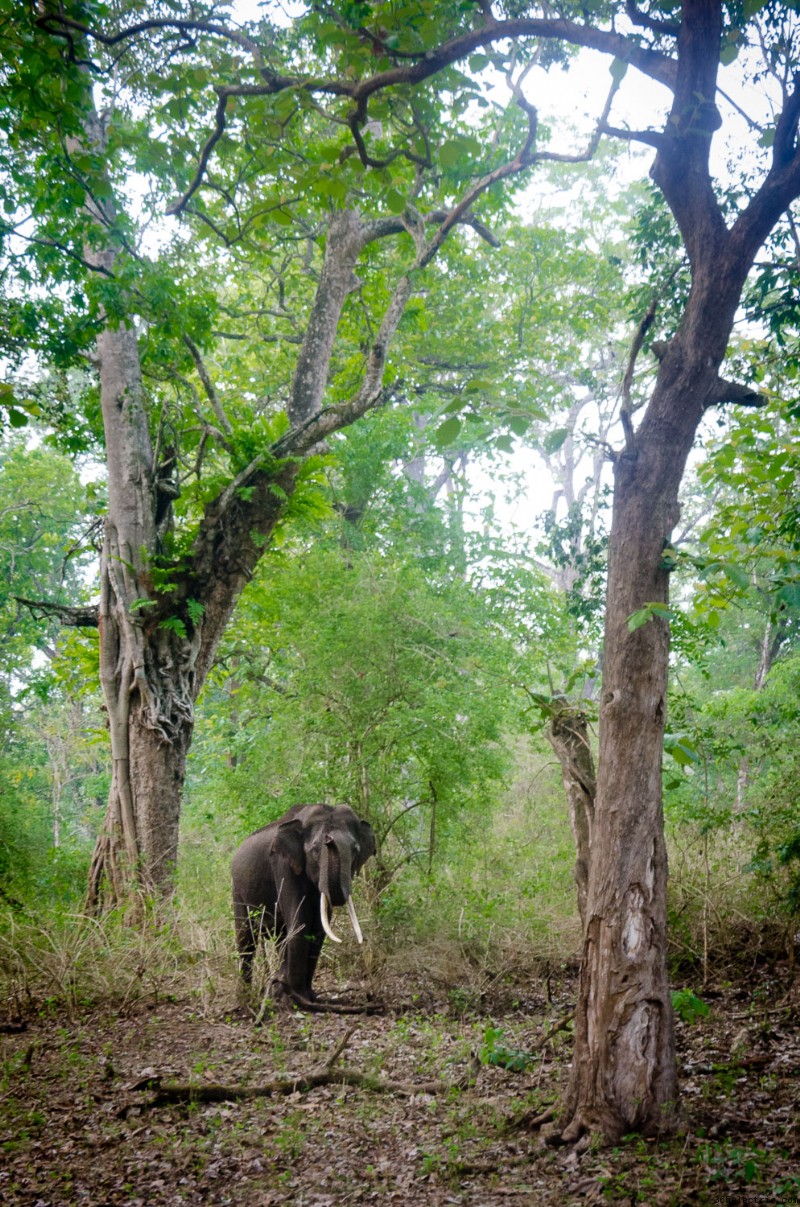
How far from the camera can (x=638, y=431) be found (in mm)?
4965

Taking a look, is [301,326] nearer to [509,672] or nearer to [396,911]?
[509,672]

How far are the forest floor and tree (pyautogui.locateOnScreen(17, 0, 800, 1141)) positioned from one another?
436 mm

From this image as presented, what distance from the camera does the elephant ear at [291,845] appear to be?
7430 mm

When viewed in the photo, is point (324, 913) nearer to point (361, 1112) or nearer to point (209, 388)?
point (361, 1112)

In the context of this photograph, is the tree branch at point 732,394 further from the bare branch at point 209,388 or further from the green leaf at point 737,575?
the bare branch at point 209,388

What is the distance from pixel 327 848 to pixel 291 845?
0.40 m

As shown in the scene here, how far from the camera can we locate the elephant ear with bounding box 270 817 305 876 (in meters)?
7.43

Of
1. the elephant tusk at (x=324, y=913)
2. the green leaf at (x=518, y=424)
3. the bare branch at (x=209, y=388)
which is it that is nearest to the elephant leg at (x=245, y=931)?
the elephant tusk at (x=324, y=913)

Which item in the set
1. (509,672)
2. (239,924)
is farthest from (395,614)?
(239,924)

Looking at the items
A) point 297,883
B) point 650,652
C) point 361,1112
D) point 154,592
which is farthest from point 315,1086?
point 154,592

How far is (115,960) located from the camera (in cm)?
703

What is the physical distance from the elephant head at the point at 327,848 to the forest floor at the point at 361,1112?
3.34 ft

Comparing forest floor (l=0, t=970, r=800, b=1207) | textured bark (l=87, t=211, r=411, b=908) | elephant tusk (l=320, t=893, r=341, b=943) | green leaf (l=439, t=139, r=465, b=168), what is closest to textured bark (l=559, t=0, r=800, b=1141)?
forest floor (l=0, t=970, r=800, b=1207)

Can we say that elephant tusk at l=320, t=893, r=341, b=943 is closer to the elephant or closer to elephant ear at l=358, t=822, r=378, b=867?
the elephant
